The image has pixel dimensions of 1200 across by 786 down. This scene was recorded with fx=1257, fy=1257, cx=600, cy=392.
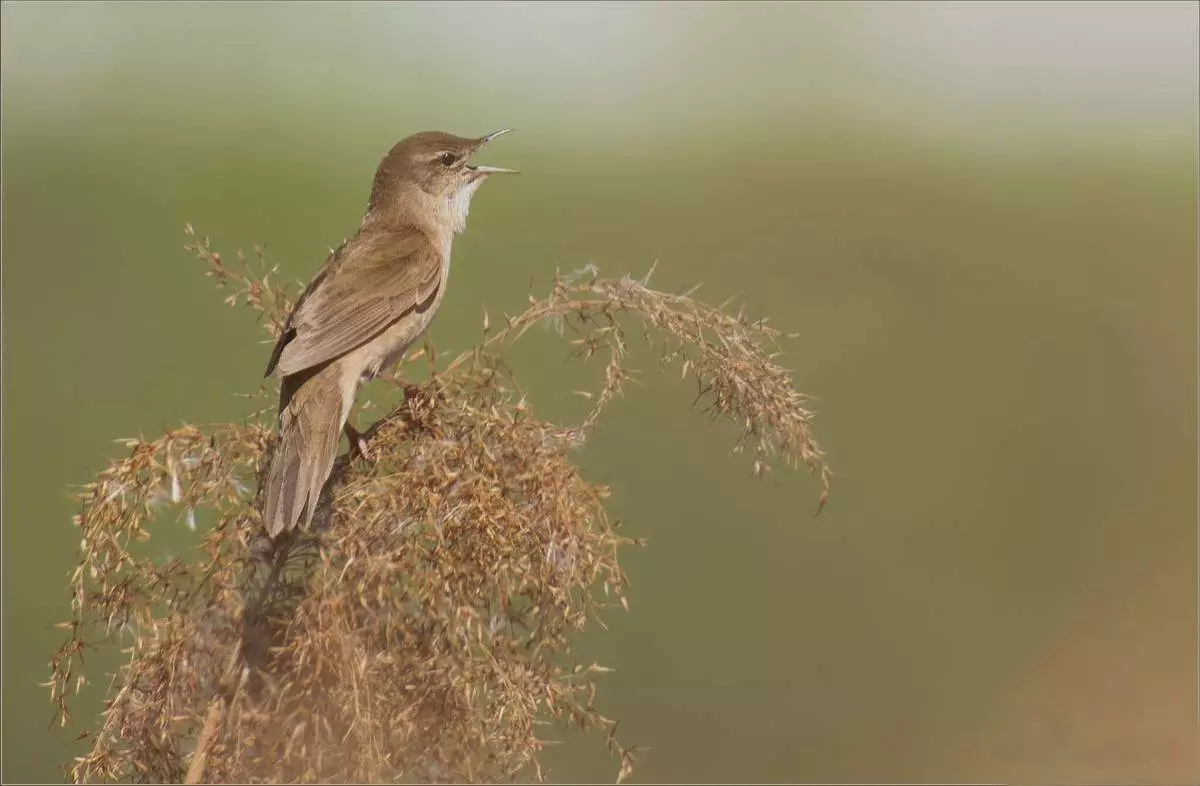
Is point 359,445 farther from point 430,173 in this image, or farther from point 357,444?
point 430,173

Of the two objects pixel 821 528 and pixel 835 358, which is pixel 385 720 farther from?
pixel 835 358

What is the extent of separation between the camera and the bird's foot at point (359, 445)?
94.0 inches

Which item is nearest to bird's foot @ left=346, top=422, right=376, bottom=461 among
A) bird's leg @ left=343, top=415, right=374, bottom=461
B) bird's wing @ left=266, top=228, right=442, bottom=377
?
bird's leg @ left=343, top=415, right=374, bottom=461

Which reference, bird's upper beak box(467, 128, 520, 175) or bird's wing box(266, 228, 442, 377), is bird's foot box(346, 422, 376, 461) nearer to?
bird's wing box(266, 228, 442, 377)

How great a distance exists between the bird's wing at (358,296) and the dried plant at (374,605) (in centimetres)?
82

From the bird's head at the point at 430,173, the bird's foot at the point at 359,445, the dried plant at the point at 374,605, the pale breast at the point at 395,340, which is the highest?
the bird's head at the point at 430,173

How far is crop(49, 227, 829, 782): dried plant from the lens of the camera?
2002mm

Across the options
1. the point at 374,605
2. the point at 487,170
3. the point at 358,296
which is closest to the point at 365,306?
the point at 358,296

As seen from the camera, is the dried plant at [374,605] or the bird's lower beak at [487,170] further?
the bird's lower beak at [487,170]

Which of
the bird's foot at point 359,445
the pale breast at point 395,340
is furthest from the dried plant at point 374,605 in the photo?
the pale breast at point 395,340

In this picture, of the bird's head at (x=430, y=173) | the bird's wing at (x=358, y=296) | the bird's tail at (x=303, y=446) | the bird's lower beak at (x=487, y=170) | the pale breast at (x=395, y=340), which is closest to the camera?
the bird's tail at (x=303, y=446)

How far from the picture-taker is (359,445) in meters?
2.47

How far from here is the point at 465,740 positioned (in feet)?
6.88

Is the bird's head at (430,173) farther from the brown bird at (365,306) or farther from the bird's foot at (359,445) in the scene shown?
the bird's foot at (359,445)
